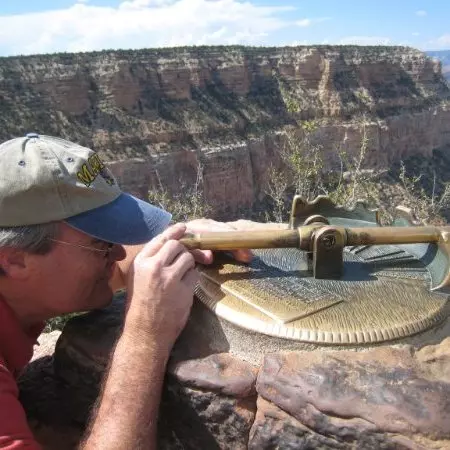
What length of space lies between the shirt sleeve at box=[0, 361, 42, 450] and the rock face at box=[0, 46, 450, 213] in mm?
20796

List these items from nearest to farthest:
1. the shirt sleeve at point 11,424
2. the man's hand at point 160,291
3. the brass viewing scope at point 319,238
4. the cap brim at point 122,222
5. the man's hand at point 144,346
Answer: the shirt sleeve at point 11,424, the man's hand at point 144,346, the man's hand at point 160,291, the cap brim at point 122,222, the brass viewing scope at point 319,238

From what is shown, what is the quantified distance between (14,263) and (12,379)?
39 cm

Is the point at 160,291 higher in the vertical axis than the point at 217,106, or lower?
lower

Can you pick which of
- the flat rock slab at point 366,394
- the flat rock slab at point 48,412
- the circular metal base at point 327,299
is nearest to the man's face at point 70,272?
the circular metal base at point 327,299

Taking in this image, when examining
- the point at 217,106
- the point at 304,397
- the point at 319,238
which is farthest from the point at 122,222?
the point at 217,106

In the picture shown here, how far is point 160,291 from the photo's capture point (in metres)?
1.81

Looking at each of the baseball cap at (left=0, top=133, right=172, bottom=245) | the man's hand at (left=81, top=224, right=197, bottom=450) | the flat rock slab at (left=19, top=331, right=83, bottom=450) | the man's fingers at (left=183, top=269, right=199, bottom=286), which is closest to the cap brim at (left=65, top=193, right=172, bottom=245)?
the baseball cap at (left=0, top=133, right=172, bottom=245)

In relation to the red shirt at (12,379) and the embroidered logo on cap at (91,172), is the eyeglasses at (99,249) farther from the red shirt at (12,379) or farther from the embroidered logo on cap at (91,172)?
the red shirt at (12,379)

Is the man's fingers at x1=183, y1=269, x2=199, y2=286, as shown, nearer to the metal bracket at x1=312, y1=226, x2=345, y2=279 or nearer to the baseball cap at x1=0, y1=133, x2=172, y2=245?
the baseball cap at x1=0, y1=133, x2=172, y2=245

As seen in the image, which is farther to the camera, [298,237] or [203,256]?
[203,256]

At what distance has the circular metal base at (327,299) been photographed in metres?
1.87

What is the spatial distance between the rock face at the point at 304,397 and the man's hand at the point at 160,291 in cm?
21

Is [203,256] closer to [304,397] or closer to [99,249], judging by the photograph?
[99,249]

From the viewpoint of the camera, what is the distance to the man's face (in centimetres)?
189
